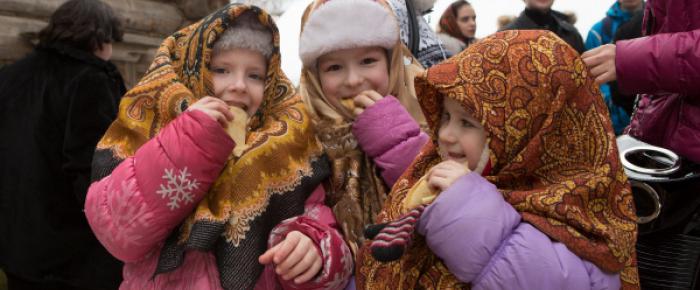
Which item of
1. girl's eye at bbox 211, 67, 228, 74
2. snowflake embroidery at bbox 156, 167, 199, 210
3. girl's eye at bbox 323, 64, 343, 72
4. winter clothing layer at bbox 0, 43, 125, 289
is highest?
girl's eye at bbox 211, 67, 228, 74

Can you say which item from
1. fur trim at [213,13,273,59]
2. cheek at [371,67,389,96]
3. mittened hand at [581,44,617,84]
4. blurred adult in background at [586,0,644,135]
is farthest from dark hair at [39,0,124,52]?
blurred adult in background at [586,0,644,135]

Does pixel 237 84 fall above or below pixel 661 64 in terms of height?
below

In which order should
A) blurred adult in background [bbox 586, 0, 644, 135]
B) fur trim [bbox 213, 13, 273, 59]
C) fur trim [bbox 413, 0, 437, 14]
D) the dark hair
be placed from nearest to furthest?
fur trim [bbox 213, 13, 273, 59]
fur trim [bbox 413, 0, 437, 14]
the dark hair
blurred adult in background [bbox 586, 0, 644, 135]

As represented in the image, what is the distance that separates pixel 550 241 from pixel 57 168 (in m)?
2.65

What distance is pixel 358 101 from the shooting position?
2045 mm

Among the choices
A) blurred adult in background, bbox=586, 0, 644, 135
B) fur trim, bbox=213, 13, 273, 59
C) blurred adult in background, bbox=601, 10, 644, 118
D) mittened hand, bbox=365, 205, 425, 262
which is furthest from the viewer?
blurred adult in background, bbox=586, 0, 644, 135

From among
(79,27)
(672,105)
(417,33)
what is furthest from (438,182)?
(79,27)

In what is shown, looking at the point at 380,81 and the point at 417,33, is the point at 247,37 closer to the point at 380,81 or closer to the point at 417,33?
the point at 380,81

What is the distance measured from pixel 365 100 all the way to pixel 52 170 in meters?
2.00

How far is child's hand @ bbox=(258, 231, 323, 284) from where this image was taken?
1697mm

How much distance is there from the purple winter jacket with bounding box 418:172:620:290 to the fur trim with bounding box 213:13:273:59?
3.03 ft

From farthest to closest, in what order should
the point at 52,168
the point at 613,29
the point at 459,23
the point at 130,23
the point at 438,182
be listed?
the point at 459,23 < the point at 130,23 < the point at 613,29 < the point at 52,168 < the point at 438,182

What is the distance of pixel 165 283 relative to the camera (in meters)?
1.88

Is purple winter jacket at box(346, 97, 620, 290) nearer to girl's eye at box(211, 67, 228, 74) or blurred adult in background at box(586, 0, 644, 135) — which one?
girl's eye at box(211, 67, 228, 74)
